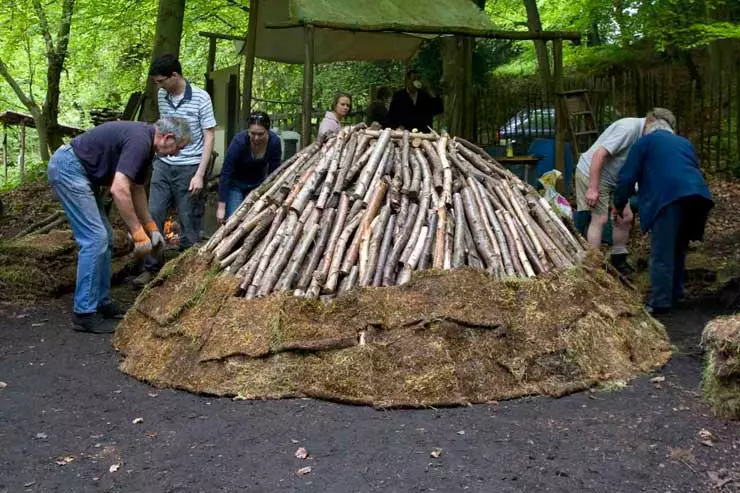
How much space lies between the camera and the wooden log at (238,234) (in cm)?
536

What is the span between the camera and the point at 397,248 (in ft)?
16.3

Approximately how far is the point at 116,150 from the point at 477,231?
2.53 meters

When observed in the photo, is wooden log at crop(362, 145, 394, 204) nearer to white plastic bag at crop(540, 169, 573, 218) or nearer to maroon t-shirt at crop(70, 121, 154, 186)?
maroon t-shirt at crop(70, 121, 154, 186)

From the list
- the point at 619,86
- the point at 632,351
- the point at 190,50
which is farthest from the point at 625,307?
the point at 190,50

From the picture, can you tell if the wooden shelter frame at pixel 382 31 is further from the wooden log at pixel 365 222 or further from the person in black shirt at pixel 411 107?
the wooden log at pixel 365 222

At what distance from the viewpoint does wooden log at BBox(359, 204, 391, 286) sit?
483cm

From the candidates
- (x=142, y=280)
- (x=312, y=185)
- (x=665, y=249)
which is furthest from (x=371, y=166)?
(x=142, y=280)

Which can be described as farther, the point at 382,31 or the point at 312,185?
the point at 382,31

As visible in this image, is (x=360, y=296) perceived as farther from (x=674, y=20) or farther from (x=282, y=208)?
(x=674, y=20)

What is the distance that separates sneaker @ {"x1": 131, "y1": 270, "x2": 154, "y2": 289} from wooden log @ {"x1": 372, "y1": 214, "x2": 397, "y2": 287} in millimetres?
2968

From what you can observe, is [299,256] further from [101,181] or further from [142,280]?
[142,280]

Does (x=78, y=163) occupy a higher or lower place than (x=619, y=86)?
lower

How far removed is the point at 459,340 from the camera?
14.7ft

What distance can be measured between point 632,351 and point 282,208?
2420 millimetres
